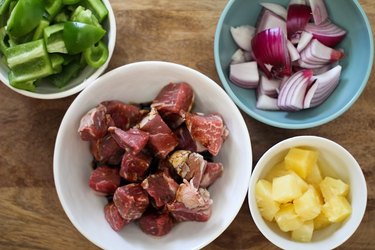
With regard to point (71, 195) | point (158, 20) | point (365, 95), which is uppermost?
point (158, 20)

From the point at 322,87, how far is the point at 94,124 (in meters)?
0.67

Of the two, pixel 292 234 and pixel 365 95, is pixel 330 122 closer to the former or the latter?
pixel 365 95

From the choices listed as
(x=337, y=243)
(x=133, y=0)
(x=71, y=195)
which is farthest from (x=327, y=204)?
(x=133, y=0)

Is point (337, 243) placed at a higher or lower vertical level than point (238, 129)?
lower

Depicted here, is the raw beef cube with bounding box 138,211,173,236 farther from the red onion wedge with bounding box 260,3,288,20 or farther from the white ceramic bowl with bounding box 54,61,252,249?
the red onion wedge with bounding box 260,3,288,20

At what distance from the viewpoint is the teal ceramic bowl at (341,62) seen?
5.51ft

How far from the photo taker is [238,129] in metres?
1.62

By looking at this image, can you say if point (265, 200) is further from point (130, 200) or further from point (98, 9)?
point (98, 9)

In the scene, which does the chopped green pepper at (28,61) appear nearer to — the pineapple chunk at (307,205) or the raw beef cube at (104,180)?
the raw beef cube at (104,180)

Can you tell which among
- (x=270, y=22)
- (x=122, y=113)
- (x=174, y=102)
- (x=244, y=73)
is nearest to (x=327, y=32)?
(x=270, y=22)

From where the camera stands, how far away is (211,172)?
1.64 m

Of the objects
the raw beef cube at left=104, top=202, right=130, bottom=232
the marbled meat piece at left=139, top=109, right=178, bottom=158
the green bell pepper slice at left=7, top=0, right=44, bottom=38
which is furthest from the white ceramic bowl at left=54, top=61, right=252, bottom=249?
A: the green bell pepper slice at left=7, top=0, right=44, bottom=38

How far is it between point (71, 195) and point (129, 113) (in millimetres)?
279

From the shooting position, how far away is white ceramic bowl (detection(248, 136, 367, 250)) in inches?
64.8
